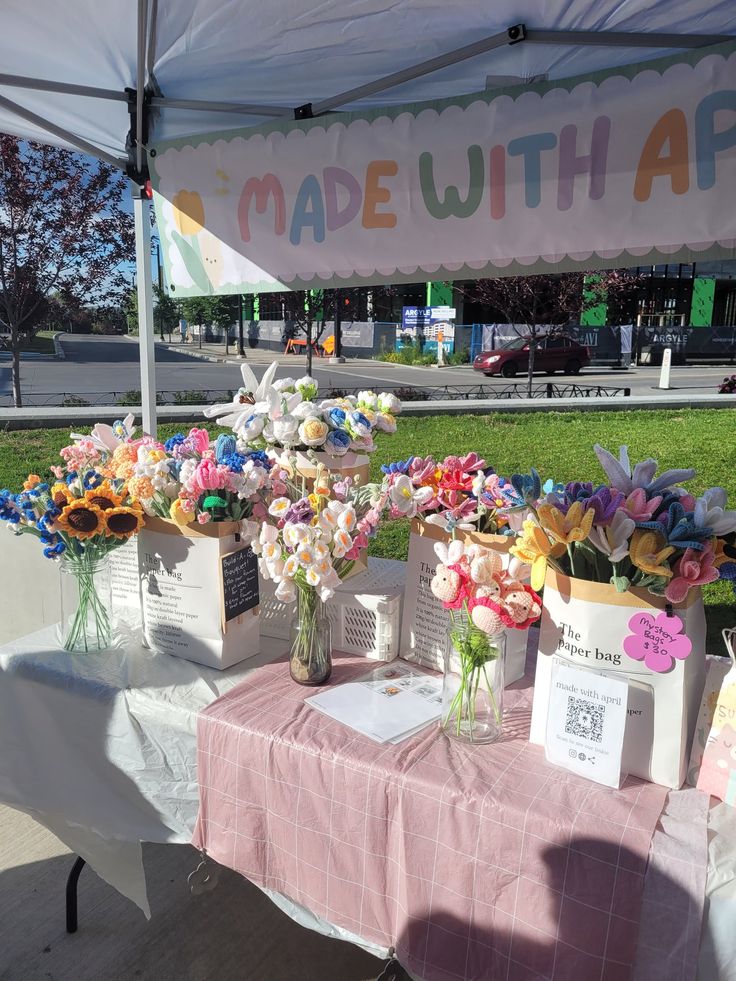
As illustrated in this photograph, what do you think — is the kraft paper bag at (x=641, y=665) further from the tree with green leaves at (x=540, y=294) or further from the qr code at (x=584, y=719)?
the tree with green leaves at (x=540, y=294)

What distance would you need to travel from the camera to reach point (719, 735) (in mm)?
1019

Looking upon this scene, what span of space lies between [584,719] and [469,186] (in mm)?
1296

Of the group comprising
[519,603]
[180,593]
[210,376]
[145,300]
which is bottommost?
[210,376]

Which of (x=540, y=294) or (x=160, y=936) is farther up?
(x=540, y=294)

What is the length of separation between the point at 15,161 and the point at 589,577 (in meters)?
8.65

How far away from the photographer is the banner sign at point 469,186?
1.53 m

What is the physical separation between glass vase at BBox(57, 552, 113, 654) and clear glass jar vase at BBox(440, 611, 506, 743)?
0.75 m

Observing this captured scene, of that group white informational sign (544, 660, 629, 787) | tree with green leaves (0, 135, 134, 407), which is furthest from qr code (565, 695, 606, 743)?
tree with green leaves (0, 135, 134, 407)

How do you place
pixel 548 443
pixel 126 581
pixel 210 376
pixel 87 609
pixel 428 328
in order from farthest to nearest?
pixel 428 328 → pixel 210 376 → pixel 548 443 → pixel 126 581 → pixel 87 609

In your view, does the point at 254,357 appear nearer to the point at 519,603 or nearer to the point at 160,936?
the point at 160,936

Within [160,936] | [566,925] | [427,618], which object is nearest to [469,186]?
[427,618]

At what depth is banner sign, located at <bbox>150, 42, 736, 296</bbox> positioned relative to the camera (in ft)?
5.01

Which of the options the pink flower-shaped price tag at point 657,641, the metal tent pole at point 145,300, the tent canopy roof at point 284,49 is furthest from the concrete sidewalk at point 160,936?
the tent canopy roof at point 284,49

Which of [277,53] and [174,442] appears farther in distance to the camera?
[277,53]
